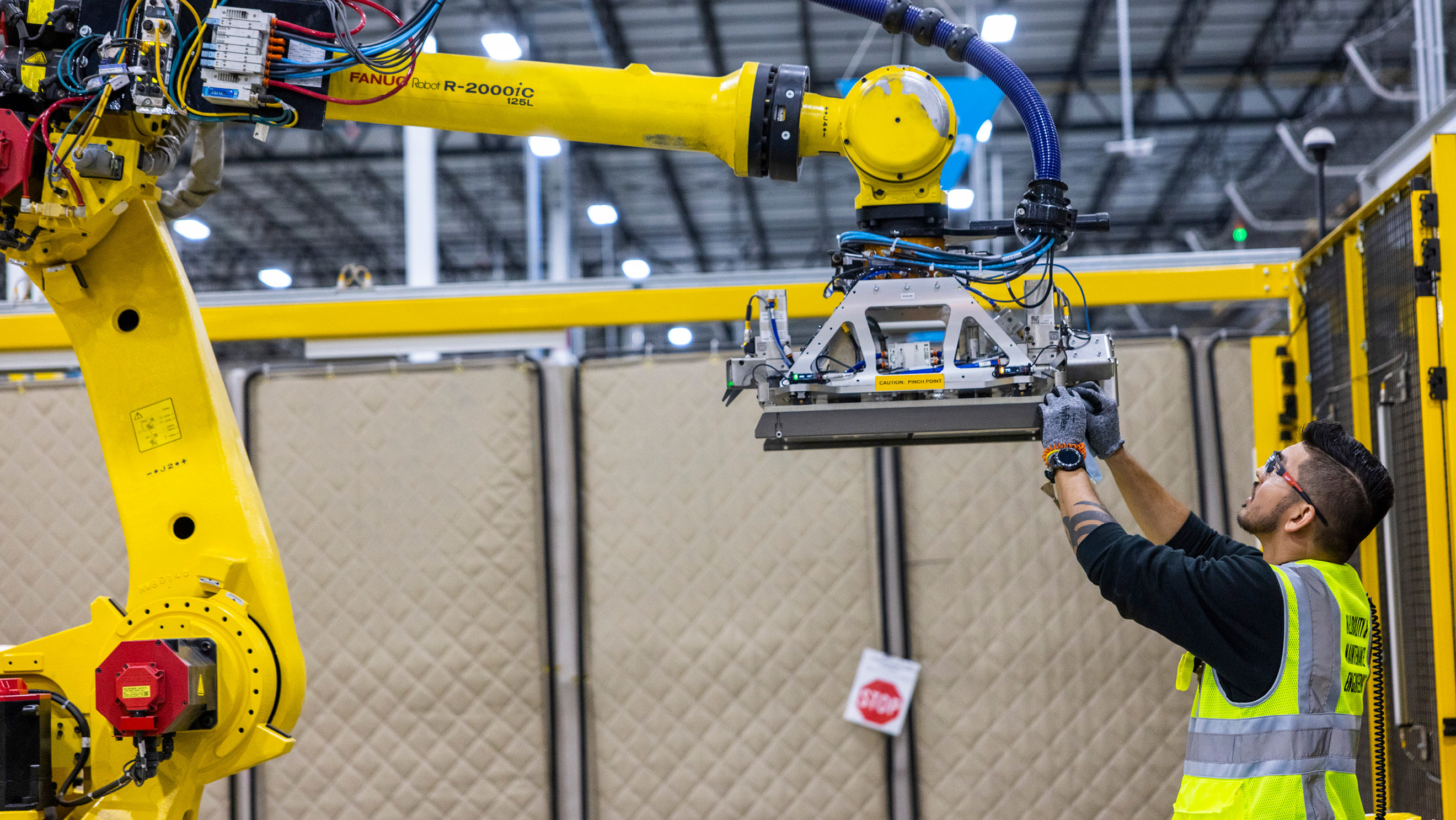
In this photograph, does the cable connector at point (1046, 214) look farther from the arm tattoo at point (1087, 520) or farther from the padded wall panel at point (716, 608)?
the padded wall panel at point (716, 608)

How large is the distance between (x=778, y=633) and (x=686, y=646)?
36 cm

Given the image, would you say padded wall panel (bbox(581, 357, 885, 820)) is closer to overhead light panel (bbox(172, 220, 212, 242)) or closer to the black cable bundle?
the black cable bundle

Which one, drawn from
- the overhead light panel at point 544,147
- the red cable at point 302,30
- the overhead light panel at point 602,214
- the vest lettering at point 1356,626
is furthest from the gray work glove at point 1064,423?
the overhead light panel at point 602,214

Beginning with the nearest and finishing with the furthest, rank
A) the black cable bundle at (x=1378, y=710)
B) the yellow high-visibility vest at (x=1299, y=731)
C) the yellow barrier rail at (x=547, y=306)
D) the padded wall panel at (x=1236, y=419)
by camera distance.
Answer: the yellow high-visibility vest at (x=1299, y=731) → the black cable bundle at (x=1378, y=710) → the yellow barrier rail at (x=547, y=306) → the padded wall panel at (x=1236, y=419)

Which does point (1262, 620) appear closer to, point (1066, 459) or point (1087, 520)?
point (1087, 520)

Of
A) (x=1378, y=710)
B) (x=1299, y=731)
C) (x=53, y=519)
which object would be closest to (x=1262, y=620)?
(x=1299, y=731)

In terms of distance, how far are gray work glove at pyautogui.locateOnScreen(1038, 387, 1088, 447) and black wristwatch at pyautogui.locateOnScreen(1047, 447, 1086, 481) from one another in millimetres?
15

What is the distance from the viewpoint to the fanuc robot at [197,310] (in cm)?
223

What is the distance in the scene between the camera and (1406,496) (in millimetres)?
3008

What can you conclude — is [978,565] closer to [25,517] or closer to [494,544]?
[494,544]

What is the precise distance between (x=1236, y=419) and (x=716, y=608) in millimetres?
2165

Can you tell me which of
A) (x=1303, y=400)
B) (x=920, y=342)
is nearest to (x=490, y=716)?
(x=920, y=342)

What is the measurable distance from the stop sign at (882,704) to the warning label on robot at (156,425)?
8.57ft

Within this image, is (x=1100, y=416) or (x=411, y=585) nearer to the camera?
(x=1100, y=416)
